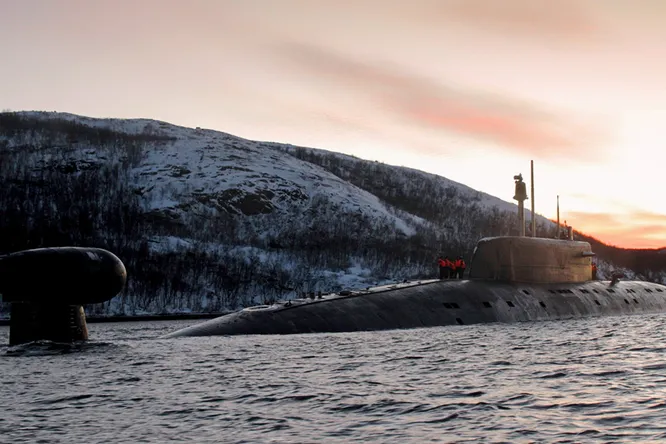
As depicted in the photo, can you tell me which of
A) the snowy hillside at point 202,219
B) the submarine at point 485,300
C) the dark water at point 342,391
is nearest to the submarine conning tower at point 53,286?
the dark water at point 342,391

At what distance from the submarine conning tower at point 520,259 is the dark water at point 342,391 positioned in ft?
35.2

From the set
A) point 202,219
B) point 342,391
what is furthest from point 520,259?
point 202,219

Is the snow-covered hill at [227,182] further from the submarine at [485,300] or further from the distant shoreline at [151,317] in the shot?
the submarine at [485,300]

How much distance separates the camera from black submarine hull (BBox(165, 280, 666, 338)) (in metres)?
29.6

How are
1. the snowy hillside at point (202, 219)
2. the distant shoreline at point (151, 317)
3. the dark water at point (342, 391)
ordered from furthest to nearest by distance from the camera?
the snowy hillside at point (202, 219) → the distant shoreline at point (151, 317) → the dark water at point (342, 391)

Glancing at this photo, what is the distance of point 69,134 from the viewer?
188625mm

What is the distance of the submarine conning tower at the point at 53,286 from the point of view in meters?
22.4

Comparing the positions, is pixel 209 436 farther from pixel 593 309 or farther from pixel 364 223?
pixel 364 223

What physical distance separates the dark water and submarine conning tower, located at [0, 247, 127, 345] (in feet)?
2.12

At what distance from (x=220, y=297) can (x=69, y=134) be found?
→ 89.8 m

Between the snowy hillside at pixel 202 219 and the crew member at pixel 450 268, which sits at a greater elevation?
the snowy hillside at pixel 202 219

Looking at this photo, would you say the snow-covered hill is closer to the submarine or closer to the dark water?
the submarine

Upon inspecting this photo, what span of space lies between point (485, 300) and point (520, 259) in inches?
166

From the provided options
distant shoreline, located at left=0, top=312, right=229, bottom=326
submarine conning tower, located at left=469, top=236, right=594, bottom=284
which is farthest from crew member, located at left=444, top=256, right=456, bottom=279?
distant shoreline, located at left=0, top=312, right=229, bottom=326
